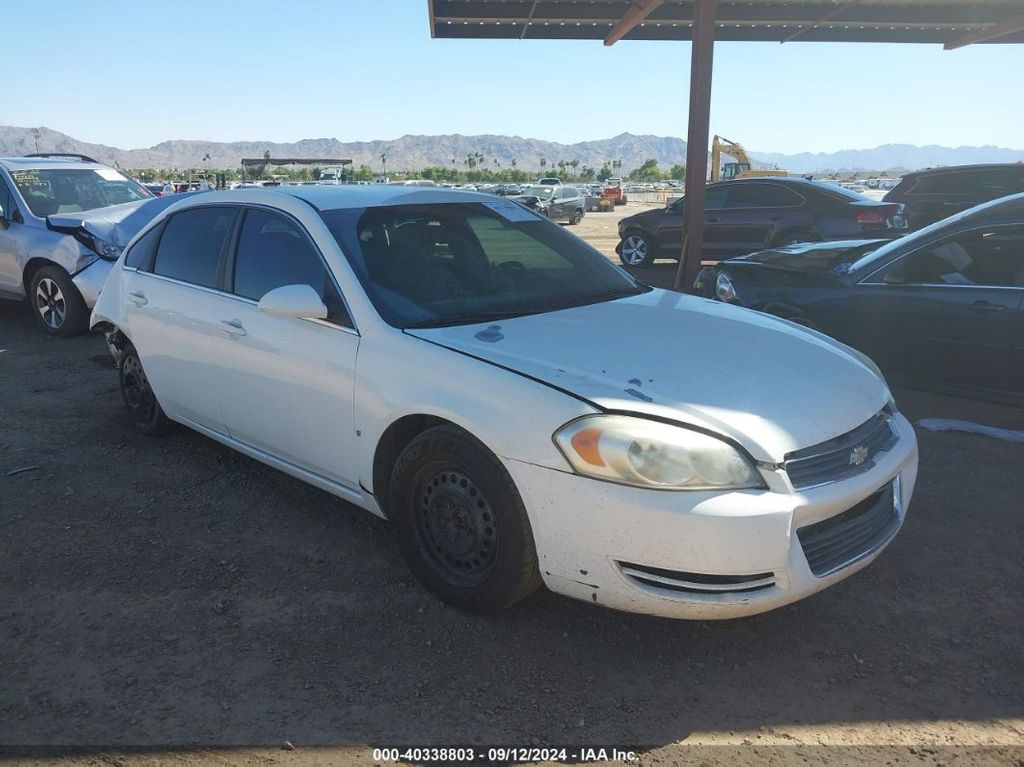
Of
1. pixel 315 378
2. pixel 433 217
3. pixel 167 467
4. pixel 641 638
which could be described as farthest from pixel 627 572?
pixel 167 467

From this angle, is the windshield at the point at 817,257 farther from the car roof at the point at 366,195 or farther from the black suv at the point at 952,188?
the black suv at the point at 952,188

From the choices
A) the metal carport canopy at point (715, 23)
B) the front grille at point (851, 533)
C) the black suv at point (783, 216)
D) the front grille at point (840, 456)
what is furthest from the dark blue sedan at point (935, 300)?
the black suv at point (783, 216)

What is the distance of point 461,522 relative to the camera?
2.92 meters

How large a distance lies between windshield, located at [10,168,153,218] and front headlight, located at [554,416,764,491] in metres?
8.11

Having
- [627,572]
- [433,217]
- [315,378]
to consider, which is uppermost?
[433,217]

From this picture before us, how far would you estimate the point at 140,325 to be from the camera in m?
→ 4.51

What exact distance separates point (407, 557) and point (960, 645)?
2081mm

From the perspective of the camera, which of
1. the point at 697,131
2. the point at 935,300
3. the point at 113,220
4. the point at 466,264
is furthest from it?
the point at 697,131

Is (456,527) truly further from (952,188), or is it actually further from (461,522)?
(952,188)

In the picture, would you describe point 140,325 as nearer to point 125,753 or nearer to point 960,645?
point 125,753

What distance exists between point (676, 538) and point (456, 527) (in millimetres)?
892

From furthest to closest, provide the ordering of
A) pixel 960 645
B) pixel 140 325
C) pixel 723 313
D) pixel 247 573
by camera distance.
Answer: pixel 140 325 < pixel 723 313 < pixel 247 573 < pixel 960 645

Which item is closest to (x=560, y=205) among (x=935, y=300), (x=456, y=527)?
(x=935, y=300)

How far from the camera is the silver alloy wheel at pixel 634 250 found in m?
14.3
